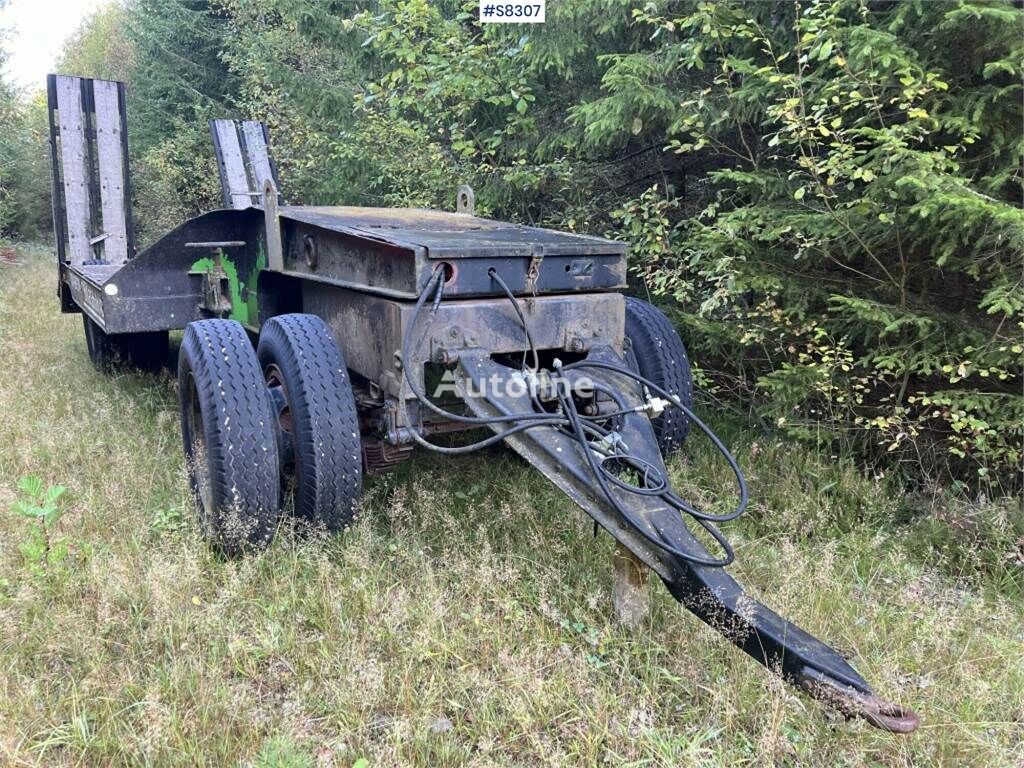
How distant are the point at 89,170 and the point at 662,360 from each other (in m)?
6.00

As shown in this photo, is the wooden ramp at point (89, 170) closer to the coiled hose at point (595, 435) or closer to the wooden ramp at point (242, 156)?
the wooden ramp at point (242, 156)

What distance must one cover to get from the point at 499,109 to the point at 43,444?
14.0 ft

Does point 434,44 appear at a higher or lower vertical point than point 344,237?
higher

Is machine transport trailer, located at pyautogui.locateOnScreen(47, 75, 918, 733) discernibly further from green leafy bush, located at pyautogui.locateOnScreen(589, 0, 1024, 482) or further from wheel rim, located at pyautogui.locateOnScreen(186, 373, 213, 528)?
green leafy bush, located at pyautogui.locateOnScreen(589, 0, 1024, 482)

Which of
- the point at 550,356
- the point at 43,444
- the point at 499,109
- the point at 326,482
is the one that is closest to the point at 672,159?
the point at 499,109

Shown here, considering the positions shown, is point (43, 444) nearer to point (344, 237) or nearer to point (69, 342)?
point (344, 237)

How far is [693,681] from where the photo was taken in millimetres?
2414

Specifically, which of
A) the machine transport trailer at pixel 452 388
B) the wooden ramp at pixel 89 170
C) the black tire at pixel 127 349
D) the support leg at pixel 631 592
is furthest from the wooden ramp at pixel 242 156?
the support leg at pixel 631 592

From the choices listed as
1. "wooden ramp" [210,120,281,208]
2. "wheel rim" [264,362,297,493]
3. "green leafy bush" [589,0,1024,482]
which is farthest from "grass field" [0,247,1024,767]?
"wooden ramp" [210,120,281,208]

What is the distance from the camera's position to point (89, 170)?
7199 mm

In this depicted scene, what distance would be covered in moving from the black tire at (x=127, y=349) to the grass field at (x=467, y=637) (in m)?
2.41

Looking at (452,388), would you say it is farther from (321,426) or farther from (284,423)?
(284,423)

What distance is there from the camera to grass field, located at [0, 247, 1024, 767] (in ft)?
7.00

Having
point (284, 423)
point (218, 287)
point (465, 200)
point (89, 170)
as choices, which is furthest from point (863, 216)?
point (89, 170)
